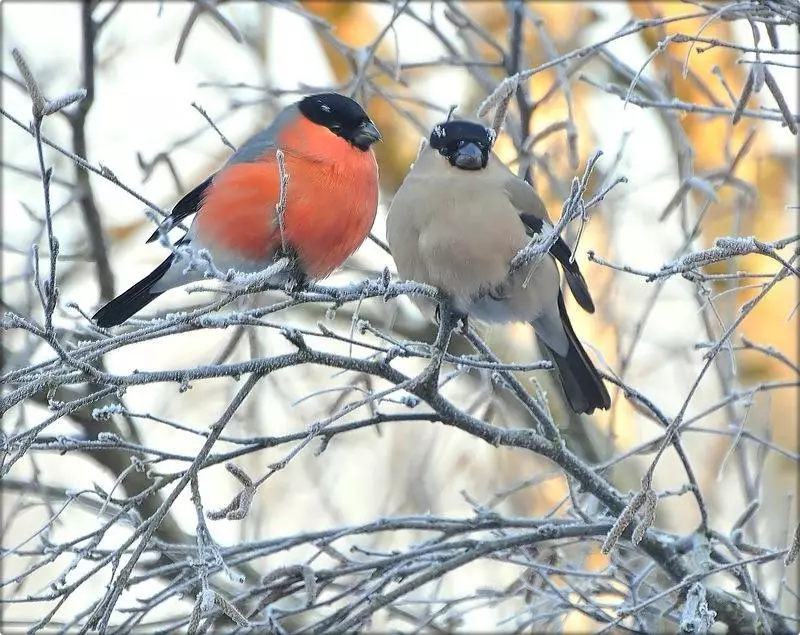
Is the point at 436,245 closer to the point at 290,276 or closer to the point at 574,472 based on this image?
the point at 290,276

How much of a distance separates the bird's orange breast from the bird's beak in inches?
2.1

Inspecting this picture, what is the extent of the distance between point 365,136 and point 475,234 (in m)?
0.55

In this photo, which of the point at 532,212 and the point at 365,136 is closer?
the point at 532,212

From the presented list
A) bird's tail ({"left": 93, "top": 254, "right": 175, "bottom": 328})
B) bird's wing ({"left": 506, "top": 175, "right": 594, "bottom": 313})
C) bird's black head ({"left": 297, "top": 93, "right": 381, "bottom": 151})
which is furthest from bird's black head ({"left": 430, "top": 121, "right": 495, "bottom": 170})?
bird's tail ({"left": 93, "top": 254, "right": 175, "bottom": 328})

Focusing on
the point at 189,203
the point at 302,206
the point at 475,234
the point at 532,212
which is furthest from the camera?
Answer: the point at 189,203

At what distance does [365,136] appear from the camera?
2998 millimetres

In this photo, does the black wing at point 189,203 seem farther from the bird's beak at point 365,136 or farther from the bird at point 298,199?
the bird's beak at point 365,136

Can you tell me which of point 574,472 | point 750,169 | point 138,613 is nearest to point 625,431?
point 750,169

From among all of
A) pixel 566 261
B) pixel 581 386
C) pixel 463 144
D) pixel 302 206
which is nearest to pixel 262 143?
pixel 302 206

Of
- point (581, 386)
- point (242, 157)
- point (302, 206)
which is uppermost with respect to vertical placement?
point (242, 157)

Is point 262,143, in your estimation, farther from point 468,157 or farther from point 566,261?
point 566,261

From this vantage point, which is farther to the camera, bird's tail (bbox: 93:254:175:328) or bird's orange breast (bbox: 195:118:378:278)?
bird's tail (bbox: 93:254:175:328)

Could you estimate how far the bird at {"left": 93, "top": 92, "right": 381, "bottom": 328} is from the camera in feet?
9.02

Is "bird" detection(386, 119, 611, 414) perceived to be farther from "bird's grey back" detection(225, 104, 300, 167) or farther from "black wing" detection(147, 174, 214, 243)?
"black wing" detection(147, 174, 214, 243)
